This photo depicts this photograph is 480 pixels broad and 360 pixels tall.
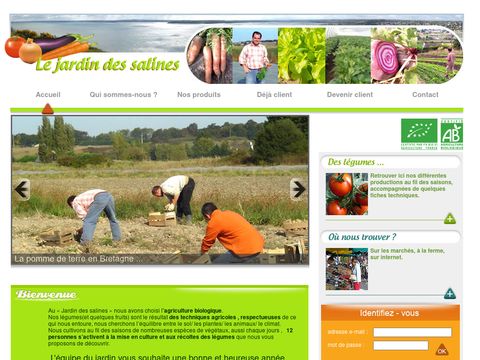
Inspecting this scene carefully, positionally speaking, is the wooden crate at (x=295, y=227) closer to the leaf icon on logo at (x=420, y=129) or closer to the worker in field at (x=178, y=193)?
the worker in field at (x=178, y=193)

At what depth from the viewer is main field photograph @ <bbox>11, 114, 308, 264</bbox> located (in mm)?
9484

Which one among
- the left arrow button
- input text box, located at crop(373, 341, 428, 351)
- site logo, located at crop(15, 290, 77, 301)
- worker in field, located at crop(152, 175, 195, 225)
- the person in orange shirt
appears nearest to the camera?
site logo, located at crop(15, 290, 77, 301)

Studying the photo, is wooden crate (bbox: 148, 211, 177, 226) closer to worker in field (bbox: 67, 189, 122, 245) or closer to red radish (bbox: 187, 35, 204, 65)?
worker in field (bbox: 67, 189, 122, 245)

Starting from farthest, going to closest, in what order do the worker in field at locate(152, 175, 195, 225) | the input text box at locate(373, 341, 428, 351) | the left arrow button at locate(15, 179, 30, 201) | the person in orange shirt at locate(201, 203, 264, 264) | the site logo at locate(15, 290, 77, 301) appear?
the worker in field at locate(152, 175, 195, 225) < the left arrow button at locate(15, 179, 30, 201) < the person in orange shirt at locate(201, 203, 264, 264) < the input text box at locate(373, 341, 428, 351) < the site logo at locate(15, 290, 77, 301)

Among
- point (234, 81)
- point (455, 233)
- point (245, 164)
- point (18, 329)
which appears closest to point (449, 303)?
point (455, 233)

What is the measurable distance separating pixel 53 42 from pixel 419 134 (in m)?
4.85

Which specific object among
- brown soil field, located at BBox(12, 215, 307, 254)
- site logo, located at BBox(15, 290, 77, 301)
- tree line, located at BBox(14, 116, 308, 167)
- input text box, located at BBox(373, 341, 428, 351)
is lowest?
input text box, located at BBox(373, 341, 428, 351)

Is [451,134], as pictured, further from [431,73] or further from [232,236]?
[232,236]

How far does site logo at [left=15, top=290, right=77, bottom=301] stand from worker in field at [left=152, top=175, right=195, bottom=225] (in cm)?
170

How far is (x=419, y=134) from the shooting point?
9.38 m

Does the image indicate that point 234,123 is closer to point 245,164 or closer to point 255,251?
point 245,164

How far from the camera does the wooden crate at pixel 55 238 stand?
379 inches

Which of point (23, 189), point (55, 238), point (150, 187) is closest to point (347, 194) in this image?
point (150, 187)

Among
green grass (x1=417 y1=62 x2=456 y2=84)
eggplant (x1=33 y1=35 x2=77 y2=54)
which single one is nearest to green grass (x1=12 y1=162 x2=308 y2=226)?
eggplant (x1=33 y1=35 x2=77 y2=54)
